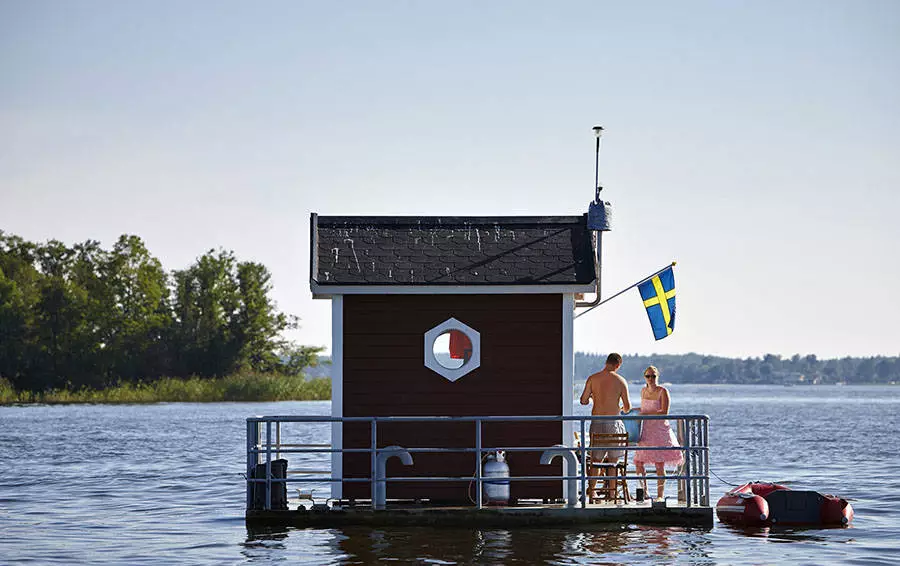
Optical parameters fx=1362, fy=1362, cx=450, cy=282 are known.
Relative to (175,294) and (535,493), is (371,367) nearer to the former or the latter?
(535,493)

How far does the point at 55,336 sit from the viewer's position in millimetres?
80500

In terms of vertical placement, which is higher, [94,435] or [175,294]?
[175,294]

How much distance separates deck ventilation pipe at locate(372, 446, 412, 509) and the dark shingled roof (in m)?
2.24

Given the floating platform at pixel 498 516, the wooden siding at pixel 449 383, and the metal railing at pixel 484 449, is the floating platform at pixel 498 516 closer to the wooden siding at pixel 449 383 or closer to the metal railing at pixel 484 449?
the metal railing at pixel 484 449

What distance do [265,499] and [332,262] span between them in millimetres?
3293

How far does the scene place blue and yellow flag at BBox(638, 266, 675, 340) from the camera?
63.7 ft

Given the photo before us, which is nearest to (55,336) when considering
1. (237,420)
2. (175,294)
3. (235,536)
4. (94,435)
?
(175,294)

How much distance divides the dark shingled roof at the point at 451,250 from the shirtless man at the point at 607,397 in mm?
1241

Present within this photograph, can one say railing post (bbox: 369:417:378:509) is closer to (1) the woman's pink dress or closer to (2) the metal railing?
(2) the metal railing

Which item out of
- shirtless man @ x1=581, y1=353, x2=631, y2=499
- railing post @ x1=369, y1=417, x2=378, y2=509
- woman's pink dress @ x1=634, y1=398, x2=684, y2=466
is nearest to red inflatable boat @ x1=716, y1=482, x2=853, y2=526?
woman's pink dress @ x1=634, y1=398, x2=684, y2=466

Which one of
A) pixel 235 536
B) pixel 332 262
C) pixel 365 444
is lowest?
pixel 235 536

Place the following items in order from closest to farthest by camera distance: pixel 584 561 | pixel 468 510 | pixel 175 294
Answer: pixel 584 561 < pixel 468 510 < pixel 175 294

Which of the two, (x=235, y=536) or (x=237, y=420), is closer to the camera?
(x=235, y=536)

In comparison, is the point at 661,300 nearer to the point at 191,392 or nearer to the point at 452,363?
the point at 452,363
